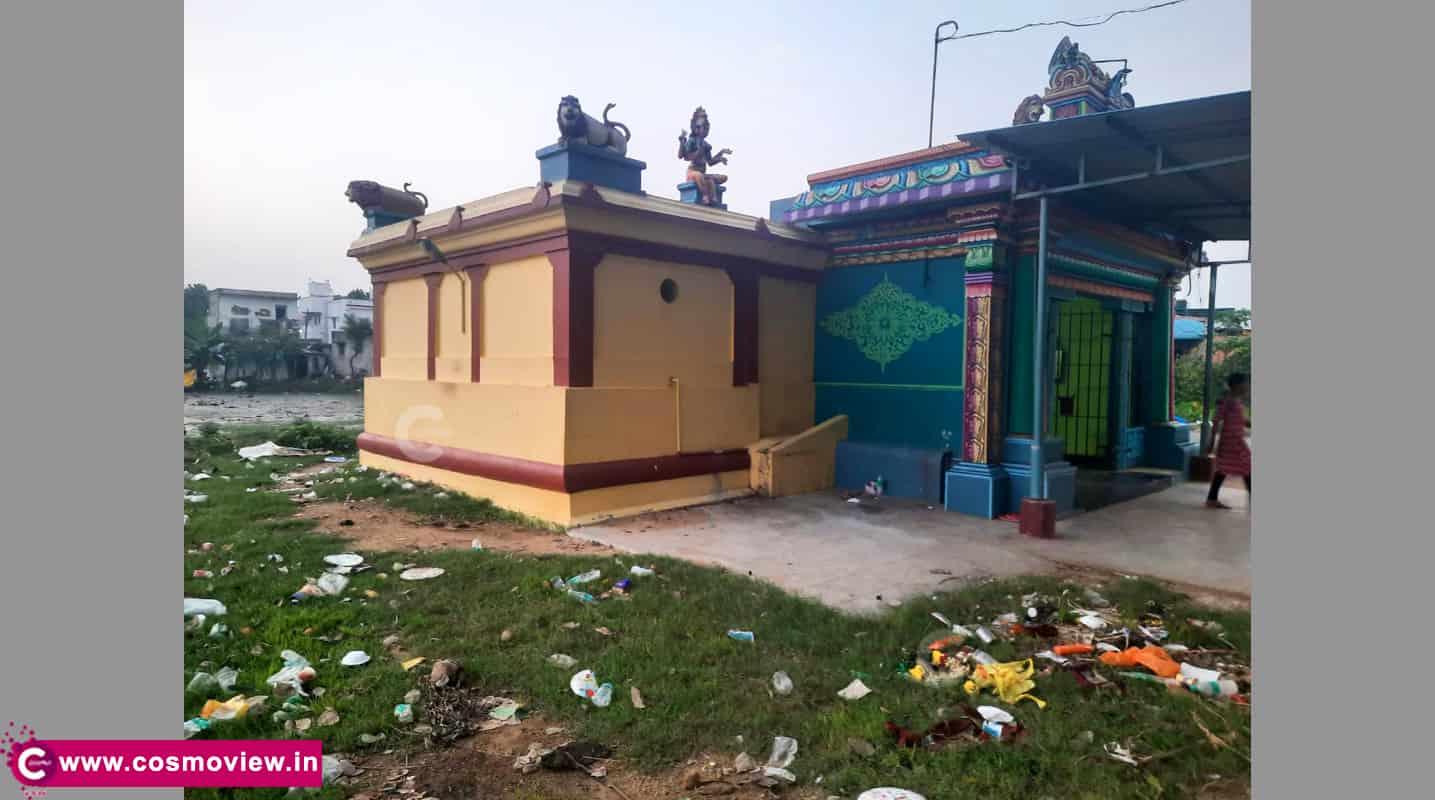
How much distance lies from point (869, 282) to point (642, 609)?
19.4 ft

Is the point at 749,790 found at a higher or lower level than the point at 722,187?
lower

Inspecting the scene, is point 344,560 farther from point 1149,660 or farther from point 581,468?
point 1149,660

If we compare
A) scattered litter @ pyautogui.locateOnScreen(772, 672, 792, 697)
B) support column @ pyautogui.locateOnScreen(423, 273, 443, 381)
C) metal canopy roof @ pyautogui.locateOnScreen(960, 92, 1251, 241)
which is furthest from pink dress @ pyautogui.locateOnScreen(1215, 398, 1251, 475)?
support column @ pyautogui.locateOnScreen(423, 273, 443, 381)

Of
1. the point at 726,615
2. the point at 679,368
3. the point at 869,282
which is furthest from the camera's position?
the point at 869,282

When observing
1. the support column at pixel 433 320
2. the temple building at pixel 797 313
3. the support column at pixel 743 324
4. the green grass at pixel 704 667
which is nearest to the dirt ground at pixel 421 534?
the green grass at pixel 704 667

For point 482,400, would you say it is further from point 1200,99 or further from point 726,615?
point 1200,99

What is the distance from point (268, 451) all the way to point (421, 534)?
7366 mm

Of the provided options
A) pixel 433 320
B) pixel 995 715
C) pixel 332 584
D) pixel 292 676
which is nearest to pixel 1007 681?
pixel 995 715

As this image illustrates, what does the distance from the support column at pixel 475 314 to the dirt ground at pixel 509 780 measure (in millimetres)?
6569

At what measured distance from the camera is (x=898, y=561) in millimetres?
6465

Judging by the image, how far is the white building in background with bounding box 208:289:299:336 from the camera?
137ft

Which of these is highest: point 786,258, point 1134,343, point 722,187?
point 722,187

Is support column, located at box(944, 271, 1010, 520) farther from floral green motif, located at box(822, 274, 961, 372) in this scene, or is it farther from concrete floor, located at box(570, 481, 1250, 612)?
floral green motif, located at box(822, 274, 961, 372)

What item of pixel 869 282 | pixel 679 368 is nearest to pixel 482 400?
pixel 679 368
